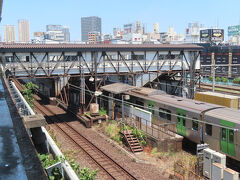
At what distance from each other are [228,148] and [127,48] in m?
16.8

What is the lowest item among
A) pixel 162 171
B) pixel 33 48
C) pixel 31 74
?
pixel 162 171

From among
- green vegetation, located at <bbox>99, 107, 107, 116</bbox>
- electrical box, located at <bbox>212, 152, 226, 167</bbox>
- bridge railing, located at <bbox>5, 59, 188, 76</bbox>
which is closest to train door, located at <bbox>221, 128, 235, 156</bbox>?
electrical box, located at <bbox>212, 152, 226, 167</bbox>

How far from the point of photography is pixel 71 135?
910 inches

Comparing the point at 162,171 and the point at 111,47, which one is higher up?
the point at 111,47

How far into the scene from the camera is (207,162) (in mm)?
14633

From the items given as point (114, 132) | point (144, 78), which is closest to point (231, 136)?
point (114, 132)

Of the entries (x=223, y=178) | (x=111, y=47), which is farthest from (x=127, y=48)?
(x=223, y=178)

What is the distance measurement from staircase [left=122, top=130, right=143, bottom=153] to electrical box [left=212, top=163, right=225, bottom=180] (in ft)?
20.4

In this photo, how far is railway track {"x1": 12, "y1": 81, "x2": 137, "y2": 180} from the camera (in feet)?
50.5

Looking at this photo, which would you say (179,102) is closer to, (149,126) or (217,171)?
(149,126)

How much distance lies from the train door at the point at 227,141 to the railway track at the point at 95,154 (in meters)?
5.66

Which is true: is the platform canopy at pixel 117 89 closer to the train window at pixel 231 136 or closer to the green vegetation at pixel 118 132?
the green vegetation at pixel 118 132

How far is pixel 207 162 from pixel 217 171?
3.19 feet

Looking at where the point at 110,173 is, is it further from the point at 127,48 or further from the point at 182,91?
the point at 182,91
